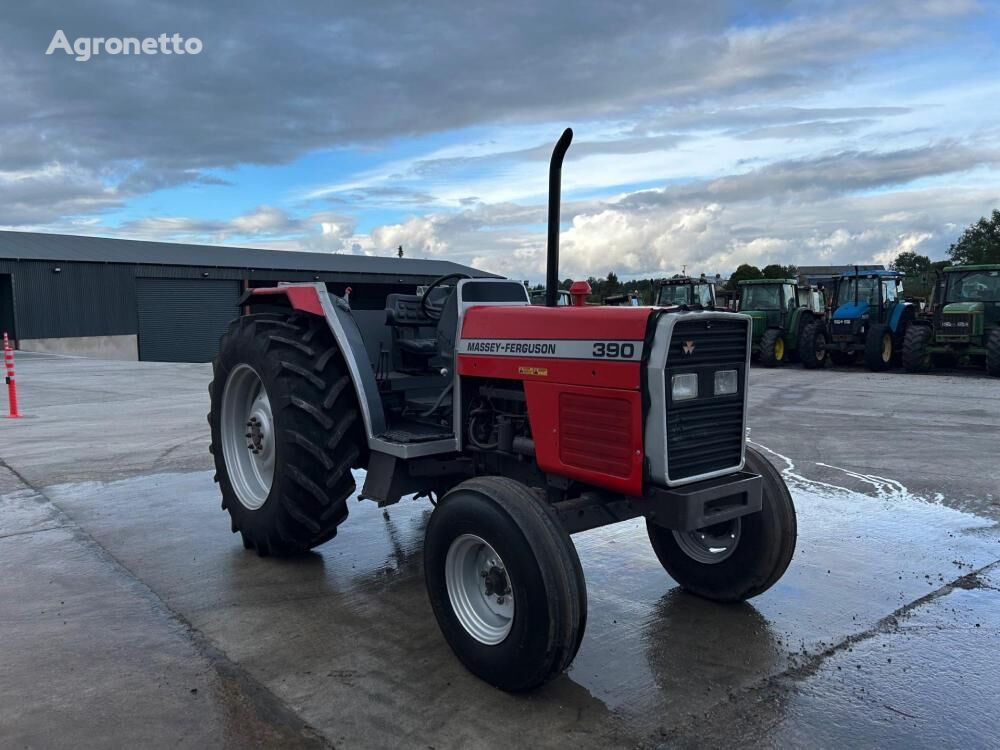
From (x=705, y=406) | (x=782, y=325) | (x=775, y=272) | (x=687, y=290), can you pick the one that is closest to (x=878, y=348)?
(x=782, y=325)

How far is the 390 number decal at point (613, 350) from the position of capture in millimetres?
3191

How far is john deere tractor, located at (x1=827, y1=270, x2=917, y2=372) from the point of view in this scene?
17797 mm

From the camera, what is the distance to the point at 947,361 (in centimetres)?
1805

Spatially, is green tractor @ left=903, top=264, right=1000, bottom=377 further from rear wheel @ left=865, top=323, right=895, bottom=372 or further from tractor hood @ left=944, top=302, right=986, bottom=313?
rear wheel @ left=865, top=323, right=895, bottom=372

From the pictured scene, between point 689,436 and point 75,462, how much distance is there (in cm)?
640

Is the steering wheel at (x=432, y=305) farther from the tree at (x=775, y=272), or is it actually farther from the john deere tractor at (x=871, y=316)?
the tree at (x=775, y=272)

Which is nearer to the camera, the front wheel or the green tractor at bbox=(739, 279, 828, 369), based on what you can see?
the front wheel

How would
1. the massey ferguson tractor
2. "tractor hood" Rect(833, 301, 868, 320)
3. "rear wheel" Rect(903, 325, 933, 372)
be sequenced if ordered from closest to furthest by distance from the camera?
the massey ferguson tractor
"rear wheel" Rect(903, 325, 933, 372)
"tractor hood" Rect(833, 301, 868, 320)

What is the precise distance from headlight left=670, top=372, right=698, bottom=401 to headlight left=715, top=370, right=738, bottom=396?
6.1 inches

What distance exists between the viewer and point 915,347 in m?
16.6

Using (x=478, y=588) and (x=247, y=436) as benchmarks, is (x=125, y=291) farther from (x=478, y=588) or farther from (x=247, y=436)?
(x=478, y=588)

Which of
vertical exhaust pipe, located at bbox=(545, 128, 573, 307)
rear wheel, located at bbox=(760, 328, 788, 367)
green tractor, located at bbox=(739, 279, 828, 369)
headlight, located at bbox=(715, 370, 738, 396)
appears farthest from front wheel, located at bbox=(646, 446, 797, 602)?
rear wheel, located at bbox=(760, 328, 788, 367)

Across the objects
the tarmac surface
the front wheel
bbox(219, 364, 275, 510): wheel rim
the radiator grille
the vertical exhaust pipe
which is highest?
the vertical exhaust pipe

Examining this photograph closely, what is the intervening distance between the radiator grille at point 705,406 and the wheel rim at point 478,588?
83 cm
